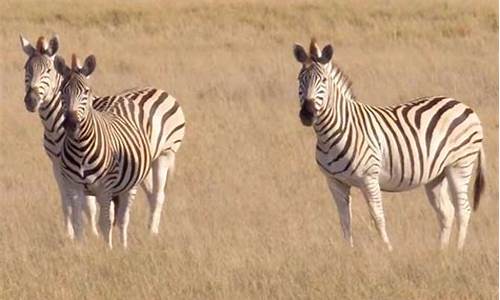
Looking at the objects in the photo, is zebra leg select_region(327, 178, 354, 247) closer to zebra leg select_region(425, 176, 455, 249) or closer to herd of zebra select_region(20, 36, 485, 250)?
herd of zebra select_region(20, 36, 485, 250)

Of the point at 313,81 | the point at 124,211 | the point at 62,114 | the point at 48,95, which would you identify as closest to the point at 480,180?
the point at 313,81

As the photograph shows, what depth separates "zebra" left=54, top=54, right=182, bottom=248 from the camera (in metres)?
8.32

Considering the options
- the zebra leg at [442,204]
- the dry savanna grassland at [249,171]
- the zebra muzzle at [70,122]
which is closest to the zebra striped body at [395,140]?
the zebra leg at [442,204]

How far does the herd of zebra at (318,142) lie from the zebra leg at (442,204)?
1cm

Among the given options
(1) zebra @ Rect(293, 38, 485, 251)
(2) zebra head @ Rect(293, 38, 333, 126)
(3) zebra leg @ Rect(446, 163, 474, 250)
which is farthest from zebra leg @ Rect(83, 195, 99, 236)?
(3) zebra leg @ Rect(446, 163, 474, 250)

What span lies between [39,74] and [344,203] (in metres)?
2.35

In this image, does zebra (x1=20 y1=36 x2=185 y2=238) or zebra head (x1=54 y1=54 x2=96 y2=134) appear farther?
zebra (x1=20 y1=36 x2=185 y2=238)

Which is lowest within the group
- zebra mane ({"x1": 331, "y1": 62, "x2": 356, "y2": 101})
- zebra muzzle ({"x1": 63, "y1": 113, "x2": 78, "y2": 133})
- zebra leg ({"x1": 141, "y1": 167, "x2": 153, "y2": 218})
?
zebra leg ({"x1": 141, "y1": 167, "x2": 153, "y2": 218})

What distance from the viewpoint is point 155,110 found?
32.5 ft

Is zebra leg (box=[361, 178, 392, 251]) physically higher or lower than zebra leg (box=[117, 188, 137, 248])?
lower

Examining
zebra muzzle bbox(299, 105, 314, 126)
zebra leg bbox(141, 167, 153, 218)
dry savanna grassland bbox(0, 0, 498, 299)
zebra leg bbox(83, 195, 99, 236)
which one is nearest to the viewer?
dry savanna grassland bbox(0, 0, 498, 299)

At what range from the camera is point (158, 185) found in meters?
9.90

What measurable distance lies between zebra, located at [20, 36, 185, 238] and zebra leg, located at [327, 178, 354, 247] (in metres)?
1.54

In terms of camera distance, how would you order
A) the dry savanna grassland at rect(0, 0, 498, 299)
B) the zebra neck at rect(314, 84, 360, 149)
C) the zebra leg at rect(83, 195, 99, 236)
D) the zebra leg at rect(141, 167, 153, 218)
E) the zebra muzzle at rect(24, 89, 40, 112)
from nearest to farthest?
the dry savanna grassland at rect(0, 0, 498, 299) → the zebra neck at rect(314, 84, 360, 149) → the zebra muzzle at rect(24, 89, 40, 112) → the zebra leg at rect(83, 195, 99, 236) → the zebra leg at rect(141, 167, 153, 218)
